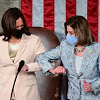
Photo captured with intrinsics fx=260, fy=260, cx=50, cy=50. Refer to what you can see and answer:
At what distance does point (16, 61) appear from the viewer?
214cm

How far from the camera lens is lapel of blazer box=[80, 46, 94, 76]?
196 cm

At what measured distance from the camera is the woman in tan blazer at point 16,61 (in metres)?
2.15

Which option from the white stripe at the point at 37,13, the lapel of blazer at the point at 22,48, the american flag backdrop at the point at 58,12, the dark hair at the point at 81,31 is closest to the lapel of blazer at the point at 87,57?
the dark hair at the point at 81,31

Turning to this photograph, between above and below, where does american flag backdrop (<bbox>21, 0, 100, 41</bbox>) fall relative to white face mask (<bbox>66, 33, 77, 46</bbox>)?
above

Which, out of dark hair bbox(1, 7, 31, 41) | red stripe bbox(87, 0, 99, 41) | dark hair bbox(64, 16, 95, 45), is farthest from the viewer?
red stripe bbox(87, 0, 99, 41)

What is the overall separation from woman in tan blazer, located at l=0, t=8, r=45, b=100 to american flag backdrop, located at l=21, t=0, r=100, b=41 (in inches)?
48.2

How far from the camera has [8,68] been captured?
217 centimetres

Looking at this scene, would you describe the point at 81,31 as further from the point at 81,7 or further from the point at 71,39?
the point at 81,7

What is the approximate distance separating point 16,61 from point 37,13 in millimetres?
1421

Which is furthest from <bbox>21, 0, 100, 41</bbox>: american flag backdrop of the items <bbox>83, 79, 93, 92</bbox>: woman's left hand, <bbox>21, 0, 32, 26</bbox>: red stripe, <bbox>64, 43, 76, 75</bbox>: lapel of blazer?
<bbox>83, 79, 93, 92</bbox>: woman's left hand

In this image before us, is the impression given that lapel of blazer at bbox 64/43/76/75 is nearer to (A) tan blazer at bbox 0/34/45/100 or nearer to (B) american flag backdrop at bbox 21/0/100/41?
(A) tan blazer at bbox 0/34/45/100

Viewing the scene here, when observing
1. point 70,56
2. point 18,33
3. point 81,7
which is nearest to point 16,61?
point 18,33

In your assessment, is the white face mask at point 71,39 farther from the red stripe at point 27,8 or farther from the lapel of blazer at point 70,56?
the red stripe at point 27,8

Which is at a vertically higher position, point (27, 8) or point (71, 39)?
point (27, 8)
